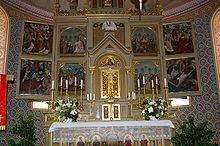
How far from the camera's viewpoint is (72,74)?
31.6 ft

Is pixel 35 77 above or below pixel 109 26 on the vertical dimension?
below

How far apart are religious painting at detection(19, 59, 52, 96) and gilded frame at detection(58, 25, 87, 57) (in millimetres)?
684

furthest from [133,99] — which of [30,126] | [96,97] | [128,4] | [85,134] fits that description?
[128,4]

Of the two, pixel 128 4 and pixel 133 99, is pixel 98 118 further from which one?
pixel 128 4

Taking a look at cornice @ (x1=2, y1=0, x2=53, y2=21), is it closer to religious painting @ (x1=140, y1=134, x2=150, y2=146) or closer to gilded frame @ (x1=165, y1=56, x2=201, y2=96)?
gilded frame @ (x1=165, y1=56, x2=201, y2=96)

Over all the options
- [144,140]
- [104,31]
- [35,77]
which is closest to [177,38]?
[104,31]

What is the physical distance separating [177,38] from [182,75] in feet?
4.13

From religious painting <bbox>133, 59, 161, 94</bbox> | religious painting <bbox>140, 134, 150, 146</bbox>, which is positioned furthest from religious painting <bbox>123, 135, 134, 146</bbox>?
religious painting <bbox>133, 59, 161, 94</bbox>

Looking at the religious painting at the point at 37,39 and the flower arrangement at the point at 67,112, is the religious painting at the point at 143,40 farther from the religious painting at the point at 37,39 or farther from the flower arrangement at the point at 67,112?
the flower arrangement at the point at 67,112

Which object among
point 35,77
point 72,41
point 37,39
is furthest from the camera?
point 37,39

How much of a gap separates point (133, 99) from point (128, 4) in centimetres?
510

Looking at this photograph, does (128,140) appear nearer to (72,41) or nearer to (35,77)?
(72,41)

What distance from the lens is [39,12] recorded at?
12.5 meters

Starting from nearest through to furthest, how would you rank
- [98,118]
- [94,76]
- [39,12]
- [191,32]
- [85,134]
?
[85,134] → [98,118] → [94,76] → [191,32] → [39,12]
